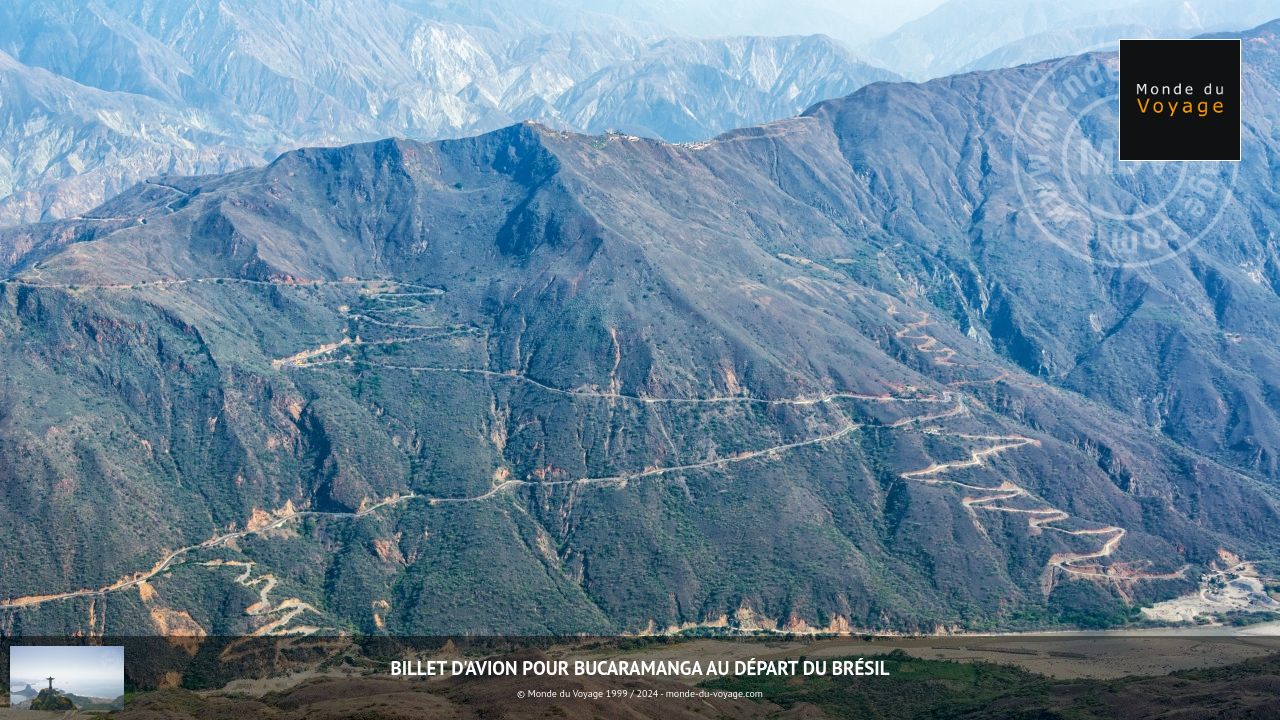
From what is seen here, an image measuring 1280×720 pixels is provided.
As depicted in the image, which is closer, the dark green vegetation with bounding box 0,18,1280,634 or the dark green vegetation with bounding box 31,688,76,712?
the dark green vegetation with bounding box 31,688,76,712

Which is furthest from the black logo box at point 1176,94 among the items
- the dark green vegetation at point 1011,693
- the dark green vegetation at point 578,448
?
the dark green vegetation at point 1011,693

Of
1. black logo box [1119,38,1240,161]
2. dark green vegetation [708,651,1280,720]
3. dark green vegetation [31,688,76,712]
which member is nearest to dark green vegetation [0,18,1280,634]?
dark green vegetation [708,651,1280,720]

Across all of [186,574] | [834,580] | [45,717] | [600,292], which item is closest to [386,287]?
[600,292]

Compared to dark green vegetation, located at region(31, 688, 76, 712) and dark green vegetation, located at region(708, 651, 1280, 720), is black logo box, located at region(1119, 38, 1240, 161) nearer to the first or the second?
dark green vegetation, located at region(708, 651, 1280, 720)

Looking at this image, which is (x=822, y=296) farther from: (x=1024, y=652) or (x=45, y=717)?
(x=45, y=717)

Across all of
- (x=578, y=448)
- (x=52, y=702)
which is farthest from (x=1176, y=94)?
(x=52, y=702)

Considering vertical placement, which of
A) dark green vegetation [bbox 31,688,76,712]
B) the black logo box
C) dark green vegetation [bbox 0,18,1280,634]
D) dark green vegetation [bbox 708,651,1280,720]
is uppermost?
the black logo box
